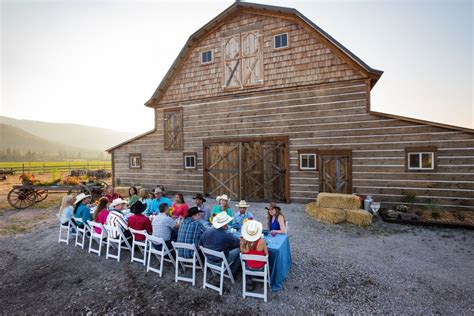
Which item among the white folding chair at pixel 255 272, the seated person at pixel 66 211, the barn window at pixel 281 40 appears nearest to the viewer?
the white folding chair at pixel 255 272

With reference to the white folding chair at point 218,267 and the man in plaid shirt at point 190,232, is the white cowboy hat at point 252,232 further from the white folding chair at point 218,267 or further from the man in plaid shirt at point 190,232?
the man in plaid shirt at point 190,232

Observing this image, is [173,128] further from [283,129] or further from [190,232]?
[190,232]

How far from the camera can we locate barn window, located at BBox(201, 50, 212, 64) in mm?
13312

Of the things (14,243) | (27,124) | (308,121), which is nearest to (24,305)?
(14,243)

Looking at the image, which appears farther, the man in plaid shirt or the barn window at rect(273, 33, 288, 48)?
the barn window at rect(273, 33, 288, 48)

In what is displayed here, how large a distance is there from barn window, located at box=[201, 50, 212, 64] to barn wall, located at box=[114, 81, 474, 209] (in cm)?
242

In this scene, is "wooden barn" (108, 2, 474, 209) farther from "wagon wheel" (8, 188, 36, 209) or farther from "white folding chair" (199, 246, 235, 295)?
"white folding chair" (199, 246, 235, 295)

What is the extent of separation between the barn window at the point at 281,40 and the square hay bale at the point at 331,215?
8.08m

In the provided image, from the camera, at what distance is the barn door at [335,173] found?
1053cm

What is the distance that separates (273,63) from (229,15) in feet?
12.4

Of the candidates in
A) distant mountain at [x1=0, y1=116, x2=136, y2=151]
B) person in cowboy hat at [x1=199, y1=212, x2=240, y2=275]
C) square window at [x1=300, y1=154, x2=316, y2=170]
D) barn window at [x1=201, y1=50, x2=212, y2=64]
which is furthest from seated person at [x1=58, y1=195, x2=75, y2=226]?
distant mountain at [x1=0, y1=116, x2=136, y2=151]

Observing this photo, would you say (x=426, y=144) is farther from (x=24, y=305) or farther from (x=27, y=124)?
(x=27, y=124)

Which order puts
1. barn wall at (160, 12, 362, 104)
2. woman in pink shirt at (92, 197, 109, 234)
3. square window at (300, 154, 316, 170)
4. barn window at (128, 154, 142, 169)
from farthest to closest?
barn window at (128, 154, 142, 169) → square window at (300, 154, 316, 170) → barn wall at (160, 12, 362, 104) → woman in pink shirt at (92, 197, 109, 234)

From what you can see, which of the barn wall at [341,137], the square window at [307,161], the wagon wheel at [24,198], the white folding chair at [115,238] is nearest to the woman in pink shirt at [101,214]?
the white folding chair at [115,238]
